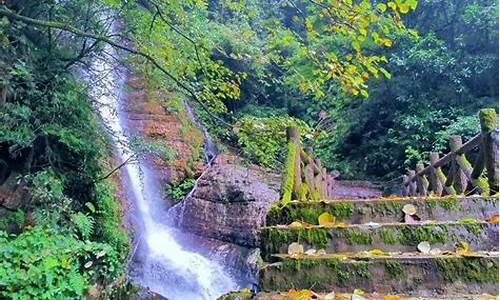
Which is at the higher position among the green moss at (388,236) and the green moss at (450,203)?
the green moss at (450,203)

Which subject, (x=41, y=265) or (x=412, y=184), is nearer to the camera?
(x=41, y=265)

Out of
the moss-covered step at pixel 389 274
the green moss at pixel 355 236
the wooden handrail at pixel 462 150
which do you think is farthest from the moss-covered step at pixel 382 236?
the wooden handrail at pixel 462 150

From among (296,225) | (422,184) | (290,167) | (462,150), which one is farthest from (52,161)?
(422,184)

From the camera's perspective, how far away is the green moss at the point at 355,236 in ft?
8.65

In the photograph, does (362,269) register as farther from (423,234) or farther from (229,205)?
(229,205)

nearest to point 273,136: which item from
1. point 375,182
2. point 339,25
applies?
point 339,25

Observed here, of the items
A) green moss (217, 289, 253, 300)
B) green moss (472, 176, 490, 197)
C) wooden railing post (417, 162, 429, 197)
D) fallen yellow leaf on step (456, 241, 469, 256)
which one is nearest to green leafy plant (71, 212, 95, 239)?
green moss (217, 289, 253, 300)

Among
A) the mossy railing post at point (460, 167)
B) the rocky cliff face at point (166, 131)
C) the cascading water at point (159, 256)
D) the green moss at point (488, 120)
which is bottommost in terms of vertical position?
the cascading water at point (159, 256)

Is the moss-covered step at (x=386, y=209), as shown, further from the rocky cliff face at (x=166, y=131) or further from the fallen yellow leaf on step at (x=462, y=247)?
the rocky cliff face at (x=166, y=131)

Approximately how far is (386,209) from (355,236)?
512 mm

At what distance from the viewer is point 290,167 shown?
3582 mm

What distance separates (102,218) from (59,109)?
167cm

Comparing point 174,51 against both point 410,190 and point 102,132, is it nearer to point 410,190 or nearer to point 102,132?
point 102,132

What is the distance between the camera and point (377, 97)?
12156mm
